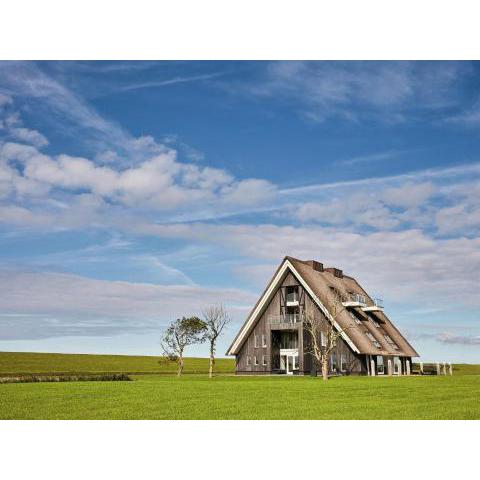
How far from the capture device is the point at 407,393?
22656 mm

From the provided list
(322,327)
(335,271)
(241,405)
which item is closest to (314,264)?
(335,271)

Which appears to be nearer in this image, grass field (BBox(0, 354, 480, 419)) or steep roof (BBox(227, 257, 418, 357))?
grass field (BBox(0, 354, 480, 419))

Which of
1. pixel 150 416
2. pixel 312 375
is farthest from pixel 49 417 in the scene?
pixel 312 375

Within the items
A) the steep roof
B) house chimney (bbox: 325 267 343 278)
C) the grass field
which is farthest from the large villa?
the grass field

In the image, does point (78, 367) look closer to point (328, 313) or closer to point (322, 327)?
point (322, 327)

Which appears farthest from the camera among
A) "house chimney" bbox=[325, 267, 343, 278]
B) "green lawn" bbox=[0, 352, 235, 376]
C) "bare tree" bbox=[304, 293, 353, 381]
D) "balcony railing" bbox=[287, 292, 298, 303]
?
"green lawn" bbox=[0, 352, 235, 376]

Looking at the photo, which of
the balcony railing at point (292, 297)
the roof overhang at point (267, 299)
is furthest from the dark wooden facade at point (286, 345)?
the roof overhang at point (267, 299)

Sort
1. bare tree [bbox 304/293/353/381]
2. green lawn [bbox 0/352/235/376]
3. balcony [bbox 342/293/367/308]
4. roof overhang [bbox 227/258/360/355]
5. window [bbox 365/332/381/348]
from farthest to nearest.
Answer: green lawn [bbox 0/352/235/376] < balcony [bbox 342/293/367/308] < window [bbox 365/332/381/348] < roof overhang [bbox 227/258/360/355] < bare tree [bbox 304/293/353/381]

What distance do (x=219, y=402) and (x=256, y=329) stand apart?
32.2 metres

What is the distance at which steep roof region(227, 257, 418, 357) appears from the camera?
45906 mm

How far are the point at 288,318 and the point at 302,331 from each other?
1.80 meters

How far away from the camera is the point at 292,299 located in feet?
162

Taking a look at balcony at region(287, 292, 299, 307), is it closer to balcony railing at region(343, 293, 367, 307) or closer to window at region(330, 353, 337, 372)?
balcony railing at region(343, 293, 367, 307)

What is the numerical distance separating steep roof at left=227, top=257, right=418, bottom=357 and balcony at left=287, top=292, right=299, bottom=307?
1.33 meters
